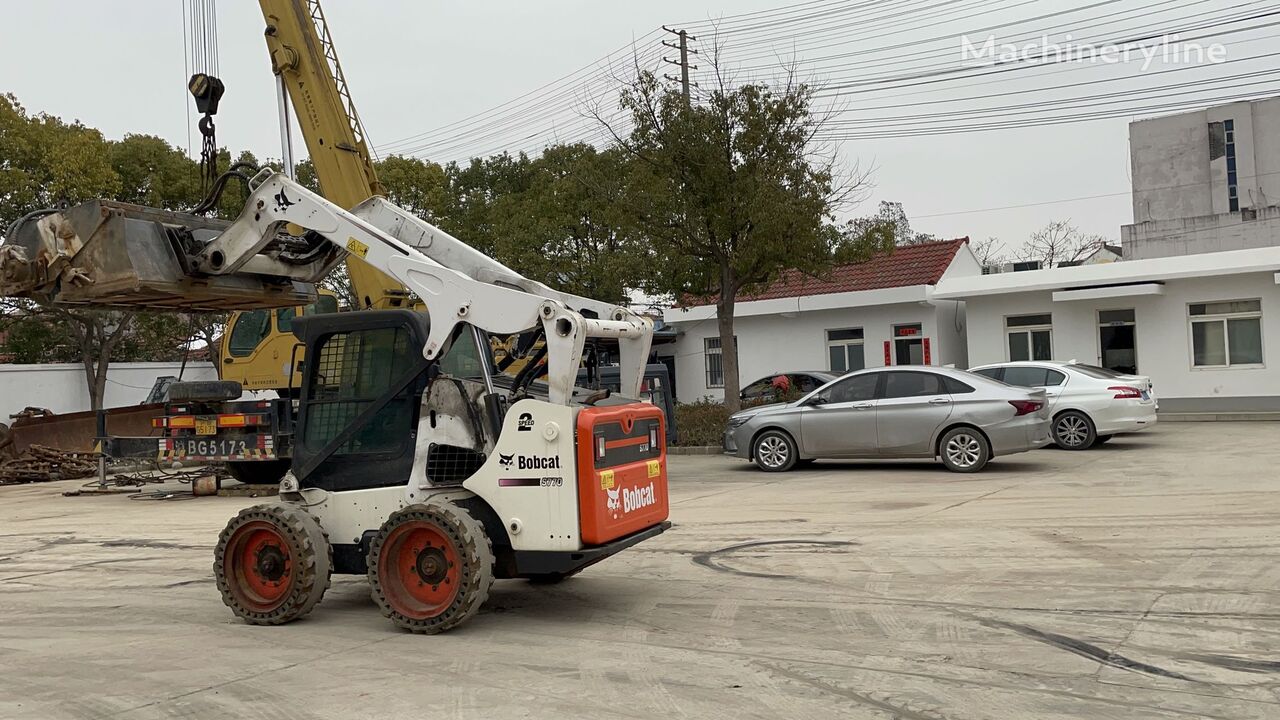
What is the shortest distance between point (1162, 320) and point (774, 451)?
1393 cm

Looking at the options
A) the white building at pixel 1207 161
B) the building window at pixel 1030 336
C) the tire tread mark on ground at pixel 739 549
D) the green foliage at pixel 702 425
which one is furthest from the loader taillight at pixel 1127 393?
the white building at pixel 1207 161

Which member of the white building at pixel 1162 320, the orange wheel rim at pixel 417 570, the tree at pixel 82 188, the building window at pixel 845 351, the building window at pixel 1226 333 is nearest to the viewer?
the orange wheel rim at pixel 417 570

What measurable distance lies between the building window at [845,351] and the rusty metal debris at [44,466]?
63.9ft

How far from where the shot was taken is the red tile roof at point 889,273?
3109 cm

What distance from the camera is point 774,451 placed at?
1819 centimetres

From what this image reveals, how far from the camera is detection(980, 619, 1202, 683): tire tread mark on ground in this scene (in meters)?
6.05

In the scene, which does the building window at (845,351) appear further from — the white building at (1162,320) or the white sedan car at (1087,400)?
the white sedan car at (1087,400)

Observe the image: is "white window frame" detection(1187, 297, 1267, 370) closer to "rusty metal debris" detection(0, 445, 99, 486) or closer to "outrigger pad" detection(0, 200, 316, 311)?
"outrigger pad" detection(0, 200, 316, 311)

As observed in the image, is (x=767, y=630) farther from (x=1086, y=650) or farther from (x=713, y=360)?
(x=713, y=360)

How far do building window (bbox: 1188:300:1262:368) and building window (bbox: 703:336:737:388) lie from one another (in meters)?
13.6

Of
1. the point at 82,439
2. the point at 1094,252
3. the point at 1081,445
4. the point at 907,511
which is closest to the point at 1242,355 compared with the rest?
the point at 1081,445

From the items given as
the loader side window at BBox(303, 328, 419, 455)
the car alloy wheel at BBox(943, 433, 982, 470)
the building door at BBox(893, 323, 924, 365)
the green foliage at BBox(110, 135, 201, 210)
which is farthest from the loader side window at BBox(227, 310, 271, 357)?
the building door at BBox(893, 323, 924, 365)

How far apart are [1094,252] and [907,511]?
5806 centimetres

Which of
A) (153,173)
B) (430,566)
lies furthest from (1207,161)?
(430,566)
